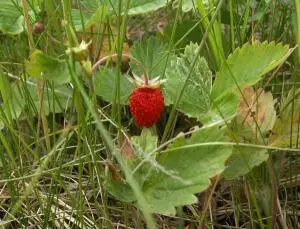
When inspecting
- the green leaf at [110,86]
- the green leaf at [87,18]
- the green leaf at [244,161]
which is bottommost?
the green leaf at [244,161]

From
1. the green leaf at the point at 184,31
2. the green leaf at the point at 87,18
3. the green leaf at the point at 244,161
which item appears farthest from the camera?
the green leaf at the point at 184,31

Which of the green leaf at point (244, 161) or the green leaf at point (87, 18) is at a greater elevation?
the green leaf at point (87, 18)

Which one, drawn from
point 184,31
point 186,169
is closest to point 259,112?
point 186,169

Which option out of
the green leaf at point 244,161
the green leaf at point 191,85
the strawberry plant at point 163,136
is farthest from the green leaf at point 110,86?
the green leaf at point 244,161

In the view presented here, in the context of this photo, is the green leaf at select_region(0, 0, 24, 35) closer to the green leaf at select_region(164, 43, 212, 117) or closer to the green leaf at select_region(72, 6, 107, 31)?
the green leaf at select_region(72, 6, 107, 31)

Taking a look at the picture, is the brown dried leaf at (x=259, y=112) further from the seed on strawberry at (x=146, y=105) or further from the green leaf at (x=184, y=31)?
the green leaf at (x=184, y=31)

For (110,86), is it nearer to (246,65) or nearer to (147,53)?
(147,53)

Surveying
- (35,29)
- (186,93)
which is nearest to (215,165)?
(186,93)
